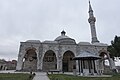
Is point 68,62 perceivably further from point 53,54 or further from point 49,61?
point 49,61

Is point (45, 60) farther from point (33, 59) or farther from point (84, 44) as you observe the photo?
point (84, 44)

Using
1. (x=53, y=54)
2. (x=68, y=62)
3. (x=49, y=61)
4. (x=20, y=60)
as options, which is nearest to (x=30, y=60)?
(x=20, y=60)

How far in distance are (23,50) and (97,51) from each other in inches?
723

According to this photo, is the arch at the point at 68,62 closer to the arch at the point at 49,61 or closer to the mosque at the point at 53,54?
the mosque at the point at 53,54

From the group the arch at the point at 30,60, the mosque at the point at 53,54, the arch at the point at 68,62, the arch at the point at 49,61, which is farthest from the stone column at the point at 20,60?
the arch at the point at 68,62

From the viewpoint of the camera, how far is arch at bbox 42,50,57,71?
108ft

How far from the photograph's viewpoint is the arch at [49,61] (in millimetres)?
32812

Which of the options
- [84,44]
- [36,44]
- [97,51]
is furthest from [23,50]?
[97,51]

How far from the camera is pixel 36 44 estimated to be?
3153cm

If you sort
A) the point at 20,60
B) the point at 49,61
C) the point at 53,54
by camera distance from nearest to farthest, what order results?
the point at 20,60 < the point at 49,61 < the point at 53,54

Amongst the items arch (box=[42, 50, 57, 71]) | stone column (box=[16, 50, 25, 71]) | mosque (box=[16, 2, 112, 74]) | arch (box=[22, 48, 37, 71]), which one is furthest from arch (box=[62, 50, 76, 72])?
stone column (box=[16, 50, 25, 71])

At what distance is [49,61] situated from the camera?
3356 centimetres

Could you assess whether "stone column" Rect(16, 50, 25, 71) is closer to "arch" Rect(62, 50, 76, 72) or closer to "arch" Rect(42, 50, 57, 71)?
"arch" Rect(42, 50, 57, 71)

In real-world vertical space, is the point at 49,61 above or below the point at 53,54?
below
